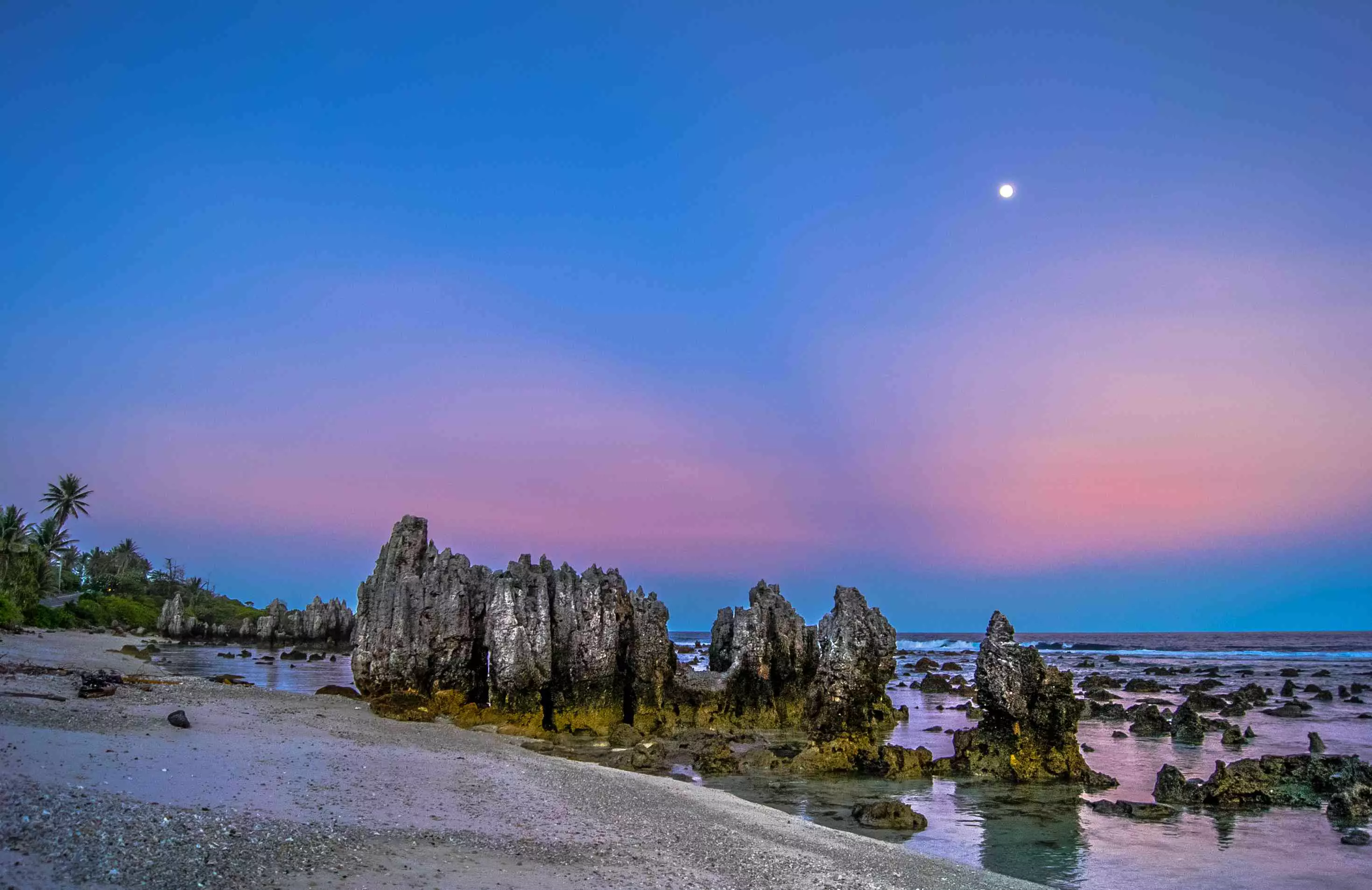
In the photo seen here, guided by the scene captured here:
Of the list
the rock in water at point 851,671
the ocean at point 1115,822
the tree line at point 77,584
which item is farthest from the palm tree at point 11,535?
the rock in water at point 851,671

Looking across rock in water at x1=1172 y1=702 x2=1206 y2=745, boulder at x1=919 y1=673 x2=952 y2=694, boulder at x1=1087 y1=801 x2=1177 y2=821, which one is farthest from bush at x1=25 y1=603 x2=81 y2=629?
rock in water at x1=1172 y1=702 x2=1206 y2=745

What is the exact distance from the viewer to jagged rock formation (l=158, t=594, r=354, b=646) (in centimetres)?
10356

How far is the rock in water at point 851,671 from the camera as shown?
28.4 meters

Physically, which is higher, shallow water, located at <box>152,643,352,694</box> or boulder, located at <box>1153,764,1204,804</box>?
boulder, located at <box>1153,764,1204,804</box>

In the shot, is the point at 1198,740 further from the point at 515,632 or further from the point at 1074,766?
the point at 515,632

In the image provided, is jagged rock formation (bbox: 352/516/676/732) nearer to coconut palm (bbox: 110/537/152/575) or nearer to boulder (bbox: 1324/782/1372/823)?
boulder (bbox: 1324/782/1372/823)

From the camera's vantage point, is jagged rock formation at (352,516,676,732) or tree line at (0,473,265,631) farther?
tree line at (0,473,265,631)

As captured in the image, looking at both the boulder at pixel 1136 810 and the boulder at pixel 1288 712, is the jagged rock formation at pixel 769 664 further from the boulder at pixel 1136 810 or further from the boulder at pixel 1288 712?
the boulder at pixel 1288 712

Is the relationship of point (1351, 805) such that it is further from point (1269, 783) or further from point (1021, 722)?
point (1021, 722)

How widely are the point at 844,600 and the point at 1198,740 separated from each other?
17191 millimetres

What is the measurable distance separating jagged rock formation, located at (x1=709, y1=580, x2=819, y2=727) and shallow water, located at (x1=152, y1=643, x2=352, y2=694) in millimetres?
19130

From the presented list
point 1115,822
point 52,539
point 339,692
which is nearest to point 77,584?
point 52,539

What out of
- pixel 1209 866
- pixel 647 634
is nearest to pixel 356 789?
pixel 1209 866

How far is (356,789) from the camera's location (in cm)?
1446
